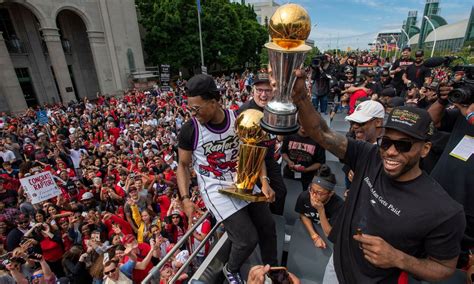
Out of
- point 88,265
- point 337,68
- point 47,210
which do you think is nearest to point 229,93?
point 337,68

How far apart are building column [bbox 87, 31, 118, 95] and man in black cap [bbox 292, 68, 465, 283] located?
27328mm

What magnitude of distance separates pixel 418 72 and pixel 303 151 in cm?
526

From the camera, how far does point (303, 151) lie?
414 centimetres

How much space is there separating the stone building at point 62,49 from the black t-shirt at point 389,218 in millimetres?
25295

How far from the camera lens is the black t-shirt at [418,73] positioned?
6961mm

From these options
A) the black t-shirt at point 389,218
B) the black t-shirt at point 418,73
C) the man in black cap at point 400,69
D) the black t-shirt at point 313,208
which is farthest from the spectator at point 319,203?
the man in black cap at point 400,69

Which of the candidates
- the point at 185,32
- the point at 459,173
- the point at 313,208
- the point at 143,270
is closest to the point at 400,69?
the point at 459,173

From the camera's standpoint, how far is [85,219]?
5.83m

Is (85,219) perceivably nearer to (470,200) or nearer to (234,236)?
(234,236)

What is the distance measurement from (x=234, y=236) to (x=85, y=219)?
4958 millimetres

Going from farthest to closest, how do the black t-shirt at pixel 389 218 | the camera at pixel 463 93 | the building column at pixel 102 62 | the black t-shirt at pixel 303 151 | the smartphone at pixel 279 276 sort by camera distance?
the building column at pixel 102 62 → the black t-shirt at pixel 303 151 → the camera at pixel 463 93 → the smartphone at pixel 279 276 → the black t-shirt at pixel 389 218

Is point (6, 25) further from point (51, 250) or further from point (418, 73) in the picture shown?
point (418, 73)

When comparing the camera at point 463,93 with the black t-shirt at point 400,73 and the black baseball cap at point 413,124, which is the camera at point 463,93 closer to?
the black baseball cap at point 413,124

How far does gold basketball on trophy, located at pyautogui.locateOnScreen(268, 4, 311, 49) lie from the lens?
1.46 metres
